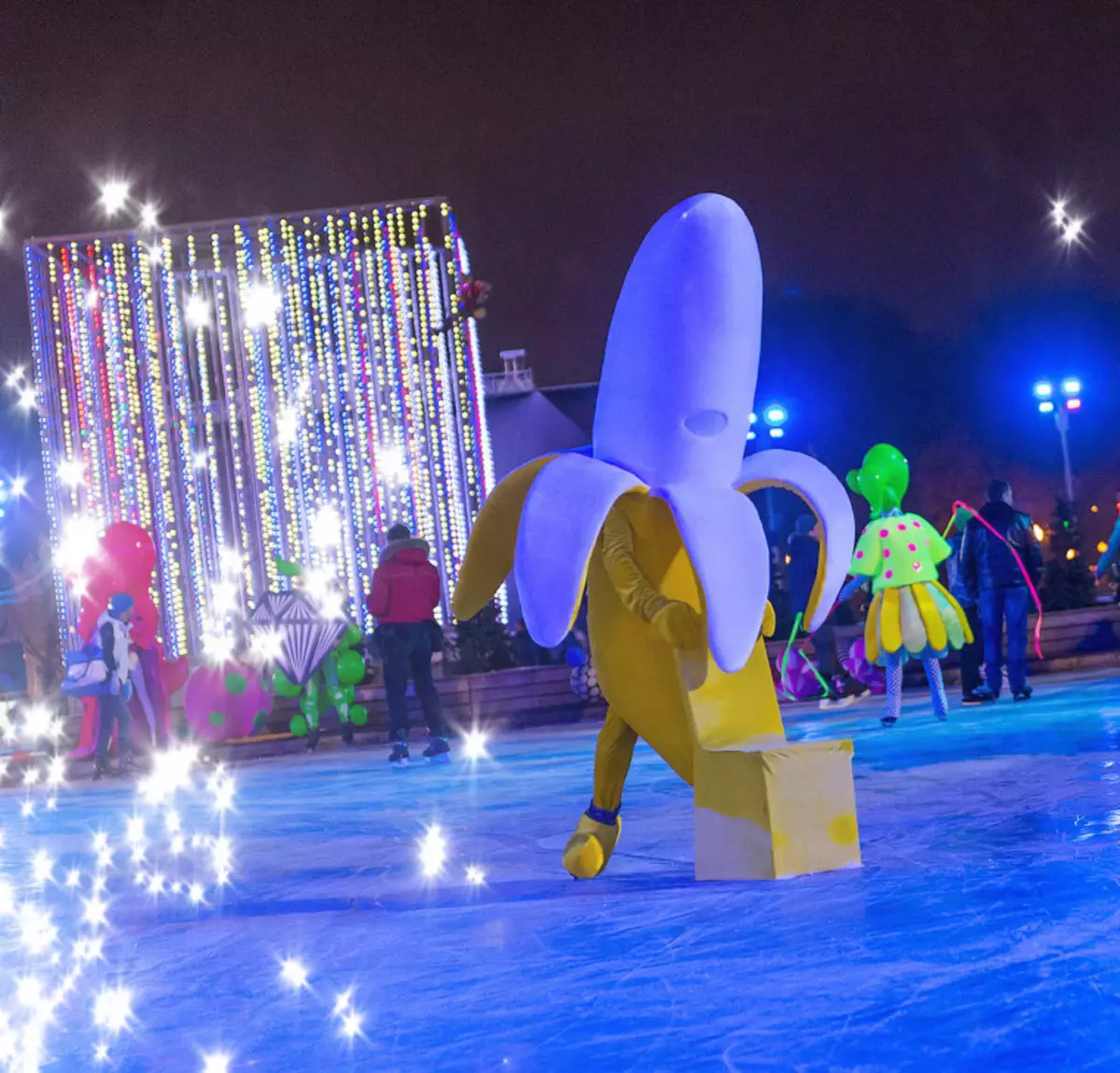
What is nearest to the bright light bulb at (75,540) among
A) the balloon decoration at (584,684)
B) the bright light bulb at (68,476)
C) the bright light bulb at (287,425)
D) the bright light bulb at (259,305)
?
the bright light bulb at (68,476)

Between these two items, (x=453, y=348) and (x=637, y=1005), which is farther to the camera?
(x=453, y=348)

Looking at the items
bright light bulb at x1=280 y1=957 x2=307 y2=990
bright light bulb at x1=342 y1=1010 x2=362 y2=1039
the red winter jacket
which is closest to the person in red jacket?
the red winter jacket

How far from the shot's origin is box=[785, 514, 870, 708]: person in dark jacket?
36.7 feet

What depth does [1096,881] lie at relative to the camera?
3.21 metres

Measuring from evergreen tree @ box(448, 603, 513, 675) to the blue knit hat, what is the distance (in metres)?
3.65

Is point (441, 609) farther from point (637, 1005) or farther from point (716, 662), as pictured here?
point (637, 1005)

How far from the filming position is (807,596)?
1114 cm

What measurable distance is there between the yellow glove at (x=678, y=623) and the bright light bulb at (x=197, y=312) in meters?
13.1

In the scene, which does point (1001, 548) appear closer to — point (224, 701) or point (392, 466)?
point (224, 701)

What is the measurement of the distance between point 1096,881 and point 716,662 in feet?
3.59

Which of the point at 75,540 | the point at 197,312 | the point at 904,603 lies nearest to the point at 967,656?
the point at 904,603

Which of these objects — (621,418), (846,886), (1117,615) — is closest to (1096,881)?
(846,886)

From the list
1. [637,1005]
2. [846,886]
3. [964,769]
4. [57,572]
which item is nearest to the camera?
[637,1005]

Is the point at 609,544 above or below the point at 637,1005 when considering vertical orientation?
above
